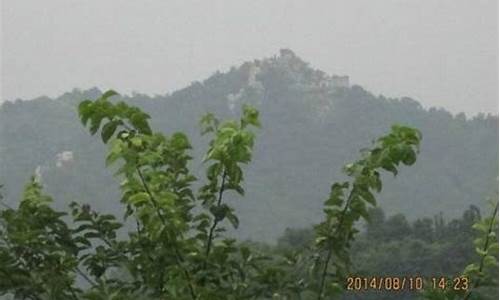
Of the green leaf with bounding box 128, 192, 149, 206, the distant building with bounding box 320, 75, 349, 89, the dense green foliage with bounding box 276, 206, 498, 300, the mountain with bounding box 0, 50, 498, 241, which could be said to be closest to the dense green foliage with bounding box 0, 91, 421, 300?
the green leaf with bounding box 128, 192, 149, 206

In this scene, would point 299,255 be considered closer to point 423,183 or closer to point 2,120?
point 423,183

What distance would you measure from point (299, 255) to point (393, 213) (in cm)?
44

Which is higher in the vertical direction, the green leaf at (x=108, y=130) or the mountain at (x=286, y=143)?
the mountain at (x=286, y=143)

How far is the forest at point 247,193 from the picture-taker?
1.05 m

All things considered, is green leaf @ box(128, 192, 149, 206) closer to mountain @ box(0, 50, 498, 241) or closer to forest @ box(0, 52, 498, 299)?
forest @ box(0, 52, 498, 299)

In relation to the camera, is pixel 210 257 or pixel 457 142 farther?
pixel 457 142

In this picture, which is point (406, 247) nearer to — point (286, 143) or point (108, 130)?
point (286, 143)

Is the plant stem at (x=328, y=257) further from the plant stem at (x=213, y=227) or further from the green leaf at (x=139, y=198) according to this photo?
the green leaf at (x=139, y=198)

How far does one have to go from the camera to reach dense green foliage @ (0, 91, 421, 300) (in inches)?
40.2

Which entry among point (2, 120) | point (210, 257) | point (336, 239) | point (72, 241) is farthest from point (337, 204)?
point (2, 120)

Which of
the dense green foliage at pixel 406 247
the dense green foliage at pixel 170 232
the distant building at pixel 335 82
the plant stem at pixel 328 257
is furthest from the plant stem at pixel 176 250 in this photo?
the distant building at pixel 335 82

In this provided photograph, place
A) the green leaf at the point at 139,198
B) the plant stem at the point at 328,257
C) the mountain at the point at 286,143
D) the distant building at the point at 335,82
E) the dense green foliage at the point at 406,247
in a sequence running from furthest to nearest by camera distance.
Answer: the distant building at the point at 335,82 < the mountain at the point at 286,143 < the dense green foliage at the point at 406,247 < the plant stem at the point at 328,257 < the green leaf at the point at 139,198

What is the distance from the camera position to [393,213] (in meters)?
1.60

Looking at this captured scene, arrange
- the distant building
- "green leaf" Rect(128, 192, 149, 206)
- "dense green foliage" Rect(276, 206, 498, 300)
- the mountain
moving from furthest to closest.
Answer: the distant building
the mountain
"dense green foliage" Rect(276, 206, 498, 300)
"green leaf" Rect(128, 192, 149, 206)
